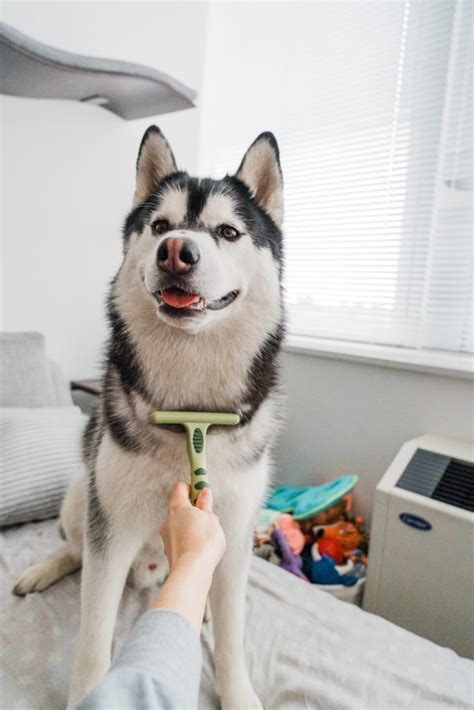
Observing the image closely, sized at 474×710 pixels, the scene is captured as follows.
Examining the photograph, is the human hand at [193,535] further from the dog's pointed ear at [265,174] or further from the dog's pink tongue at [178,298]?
the dog's pointed ear at [265,174]

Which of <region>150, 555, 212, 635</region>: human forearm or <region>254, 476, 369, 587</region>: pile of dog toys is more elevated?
<region>150, 555, 212, 635</region>: human forearm

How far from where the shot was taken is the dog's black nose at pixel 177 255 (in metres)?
0.66

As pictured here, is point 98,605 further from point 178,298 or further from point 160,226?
point 160,226

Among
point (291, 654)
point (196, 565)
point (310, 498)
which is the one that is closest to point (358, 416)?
point (310, 498)

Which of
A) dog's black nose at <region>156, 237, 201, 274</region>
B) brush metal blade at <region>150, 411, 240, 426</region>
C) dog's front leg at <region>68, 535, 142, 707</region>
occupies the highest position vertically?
dog's black nose at <region>156, 237, 201, 274</region>

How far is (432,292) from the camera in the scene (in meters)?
1.80

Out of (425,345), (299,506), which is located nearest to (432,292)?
(425,345)

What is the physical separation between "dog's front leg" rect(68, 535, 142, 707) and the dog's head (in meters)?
0.47

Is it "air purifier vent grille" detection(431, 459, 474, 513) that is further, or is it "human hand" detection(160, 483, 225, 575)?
"air purifier vent grille" detection(431, 459, 474, 513)

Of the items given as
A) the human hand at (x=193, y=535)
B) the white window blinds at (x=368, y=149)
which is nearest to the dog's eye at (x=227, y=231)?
the human hand at (x=193, y=535)

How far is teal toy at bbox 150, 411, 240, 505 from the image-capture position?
0.73 m

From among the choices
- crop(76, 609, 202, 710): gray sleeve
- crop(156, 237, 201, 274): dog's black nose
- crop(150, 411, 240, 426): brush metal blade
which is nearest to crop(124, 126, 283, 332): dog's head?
crop(156, 237, 201, 274): dog's black nose

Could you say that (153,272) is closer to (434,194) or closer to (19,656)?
(19,656)

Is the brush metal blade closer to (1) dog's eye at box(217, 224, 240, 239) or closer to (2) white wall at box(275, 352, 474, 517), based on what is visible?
(1) dog's eye at box(217, 224, 240, 239)
